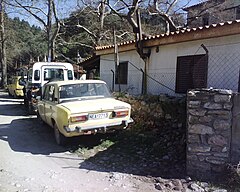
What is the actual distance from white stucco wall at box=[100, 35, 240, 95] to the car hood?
3.10 meters

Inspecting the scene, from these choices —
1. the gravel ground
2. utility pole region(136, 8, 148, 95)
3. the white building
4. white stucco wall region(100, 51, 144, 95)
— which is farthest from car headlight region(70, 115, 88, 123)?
white stucco wall region(100, 51, 144, 95)

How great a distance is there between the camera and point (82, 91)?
25.0ft

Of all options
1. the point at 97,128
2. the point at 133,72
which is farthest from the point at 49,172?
the point at 133,72

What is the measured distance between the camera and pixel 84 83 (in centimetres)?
779

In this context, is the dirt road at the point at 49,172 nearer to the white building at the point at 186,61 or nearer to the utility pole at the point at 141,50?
the white building at the point at 186,61

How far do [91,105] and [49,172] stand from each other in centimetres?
194

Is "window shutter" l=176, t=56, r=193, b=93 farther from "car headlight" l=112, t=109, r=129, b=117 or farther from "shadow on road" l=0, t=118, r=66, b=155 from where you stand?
"shadow on road" l=0, t=118, r=66, b=155

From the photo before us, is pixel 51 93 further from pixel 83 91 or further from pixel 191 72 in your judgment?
pixel 191 72

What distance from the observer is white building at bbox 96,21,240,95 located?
7852 mm

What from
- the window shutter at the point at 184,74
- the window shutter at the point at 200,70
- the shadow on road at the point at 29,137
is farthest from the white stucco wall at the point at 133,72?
the shadow on road at the point at 29,137

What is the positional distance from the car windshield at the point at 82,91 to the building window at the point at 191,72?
294cm

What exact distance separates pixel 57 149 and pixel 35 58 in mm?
42036

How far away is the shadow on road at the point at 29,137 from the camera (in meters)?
7.15

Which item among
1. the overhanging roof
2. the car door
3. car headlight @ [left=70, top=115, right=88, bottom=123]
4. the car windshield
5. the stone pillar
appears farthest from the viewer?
the car door
